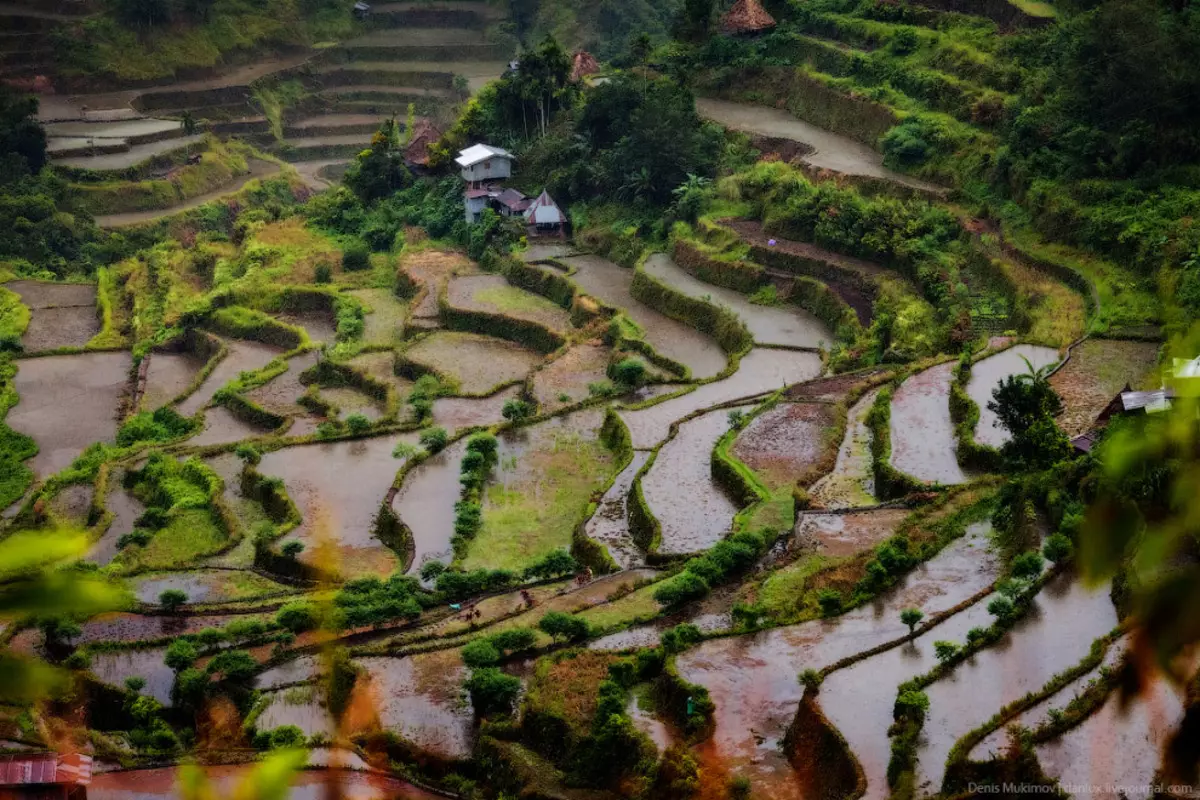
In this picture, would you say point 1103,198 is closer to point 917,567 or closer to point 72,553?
point 917,567

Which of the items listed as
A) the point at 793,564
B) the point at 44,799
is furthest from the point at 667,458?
the point at 44,799

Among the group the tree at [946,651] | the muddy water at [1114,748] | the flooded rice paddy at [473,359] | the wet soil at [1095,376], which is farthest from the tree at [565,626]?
the flooded rice paddy at [473,359]

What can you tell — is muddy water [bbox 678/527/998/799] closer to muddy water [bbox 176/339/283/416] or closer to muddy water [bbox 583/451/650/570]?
muddy water [bbox 583/451/650/570]

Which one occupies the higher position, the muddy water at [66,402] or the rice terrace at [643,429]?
the rice terrace at [643,429]

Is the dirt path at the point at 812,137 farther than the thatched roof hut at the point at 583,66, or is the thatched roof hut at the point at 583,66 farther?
the thatched roof hut at the point at 583,66

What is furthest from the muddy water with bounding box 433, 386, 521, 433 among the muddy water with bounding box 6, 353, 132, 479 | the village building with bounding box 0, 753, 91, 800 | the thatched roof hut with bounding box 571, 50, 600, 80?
the thatched roof hut with bounding box 571, 50, 600, 80

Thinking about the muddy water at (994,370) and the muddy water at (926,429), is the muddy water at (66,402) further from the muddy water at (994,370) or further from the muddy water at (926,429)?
the muddy water at (994,370)

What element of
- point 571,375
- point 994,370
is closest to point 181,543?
point 571,375

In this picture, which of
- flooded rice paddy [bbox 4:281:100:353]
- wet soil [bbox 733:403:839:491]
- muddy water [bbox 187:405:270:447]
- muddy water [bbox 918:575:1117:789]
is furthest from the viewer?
flooded rice paddy [bbox 4:281:100:353]
